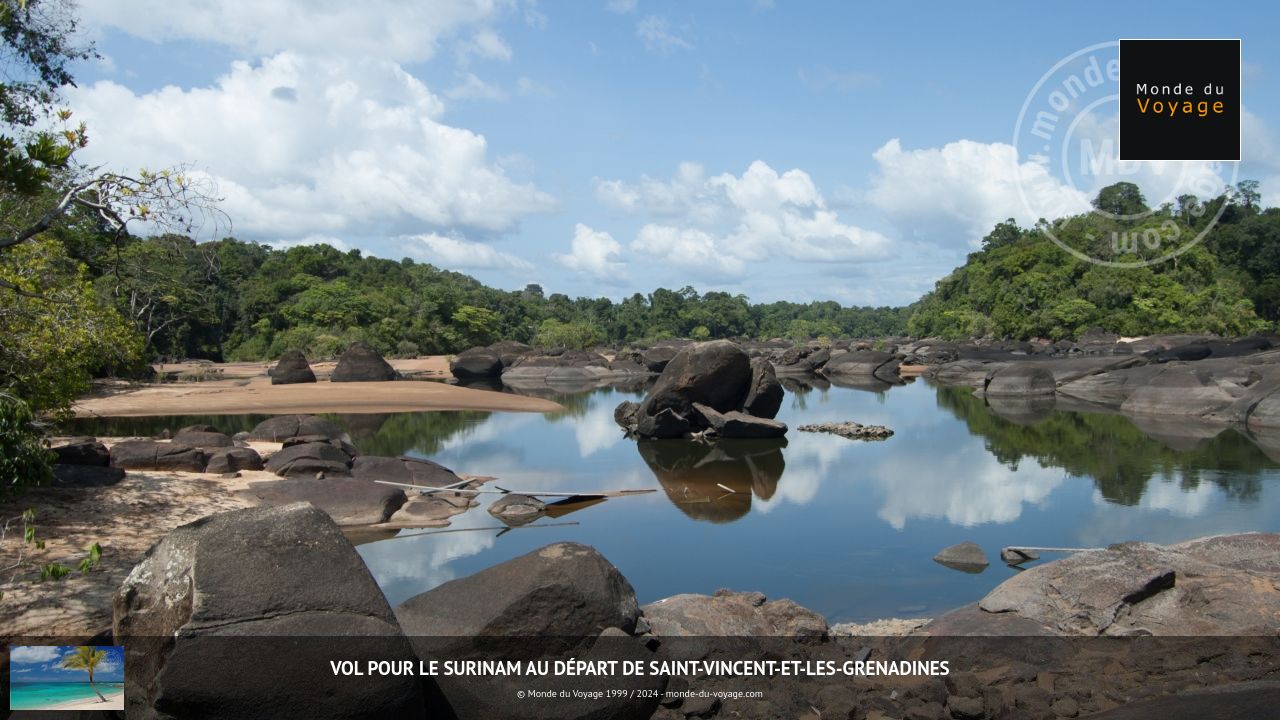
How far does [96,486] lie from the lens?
12656 millimetres

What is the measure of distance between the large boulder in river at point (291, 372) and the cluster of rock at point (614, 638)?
113ft

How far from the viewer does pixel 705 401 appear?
25.3 meters

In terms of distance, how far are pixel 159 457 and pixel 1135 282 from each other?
62562 millimetres

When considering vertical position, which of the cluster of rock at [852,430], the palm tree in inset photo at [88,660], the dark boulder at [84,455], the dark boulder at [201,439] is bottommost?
the cluster of rock at [852,430]

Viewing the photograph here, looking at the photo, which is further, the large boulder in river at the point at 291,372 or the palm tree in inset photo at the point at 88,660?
the large boulder in river at the point at 291,372

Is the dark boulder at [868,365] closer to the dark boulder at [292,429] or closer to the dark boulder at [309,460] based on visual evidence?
the dark boulder at [292,429]

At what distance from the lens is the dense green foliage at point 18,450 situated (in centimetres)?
933

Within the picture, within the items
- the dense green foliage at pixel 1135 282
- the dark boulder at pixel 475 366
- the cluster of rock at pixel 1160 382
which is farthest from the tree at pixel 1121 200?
the dark boulder at pixel 475 366

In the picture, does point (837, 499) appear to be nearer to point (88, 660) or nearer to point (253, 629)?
point (253, 629)

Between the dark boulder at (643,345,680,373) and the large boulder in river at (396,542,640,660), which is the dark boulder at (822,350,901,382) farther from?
the large boulder in river at (396,542,640,660)

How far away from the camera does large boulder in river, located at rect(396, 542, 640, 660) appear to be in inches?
271

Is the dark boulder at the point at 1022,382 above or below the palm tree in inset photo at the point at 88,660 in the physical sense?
above

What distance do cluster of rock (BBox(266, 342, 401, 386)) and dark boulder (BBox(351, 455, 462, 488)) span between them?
25.0 m

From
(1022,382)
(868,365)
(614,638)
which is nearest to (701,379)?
(614,638)
